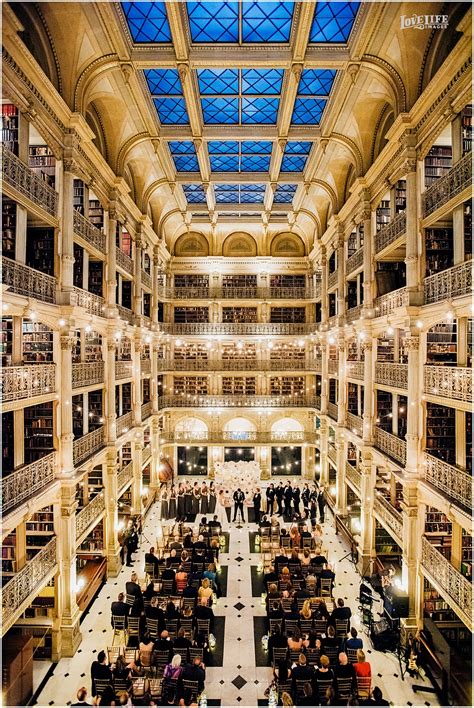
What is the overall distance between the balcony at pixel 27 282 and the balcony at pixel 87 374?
203 cm

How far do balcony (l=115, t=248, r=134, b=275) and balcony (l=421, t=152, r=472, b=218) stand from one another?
883cm

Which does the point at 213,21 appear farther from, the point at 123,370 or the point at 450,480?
the point at 450,480

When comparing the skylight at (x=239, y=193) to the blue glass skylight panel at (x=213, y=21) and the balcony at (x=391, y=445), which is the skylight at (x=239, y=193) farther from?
the balcony at (x=391, y=445)

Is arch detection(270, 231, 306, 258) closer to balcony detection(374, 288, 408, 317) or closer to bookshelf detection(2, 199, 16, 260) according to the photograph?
balcony detection(374, 288, 408, 317)

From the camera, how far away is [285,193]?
56.3 ft

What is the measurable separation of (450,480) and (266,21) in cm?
995

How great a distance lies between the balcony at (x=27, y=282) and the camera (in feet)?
22.1

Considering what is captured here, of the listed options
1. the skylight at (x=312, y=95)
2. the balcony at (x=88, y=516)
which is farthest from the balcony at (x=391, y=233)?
the balcony at (x=88, y=516)

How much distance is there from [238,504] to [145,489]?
427cm

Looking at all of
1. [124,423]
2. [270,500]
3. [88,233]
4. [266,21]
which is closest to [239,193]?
[88,233]

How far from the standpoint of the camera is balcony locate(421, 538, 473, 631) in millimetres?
6547

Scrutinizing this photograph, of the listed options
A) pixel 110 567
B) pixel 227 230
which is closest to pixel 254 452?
pixel 110 567

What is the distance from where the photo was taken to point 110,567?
448 inches

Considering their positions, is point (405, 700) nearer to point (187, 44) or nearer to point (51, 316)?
point (51, 316)
